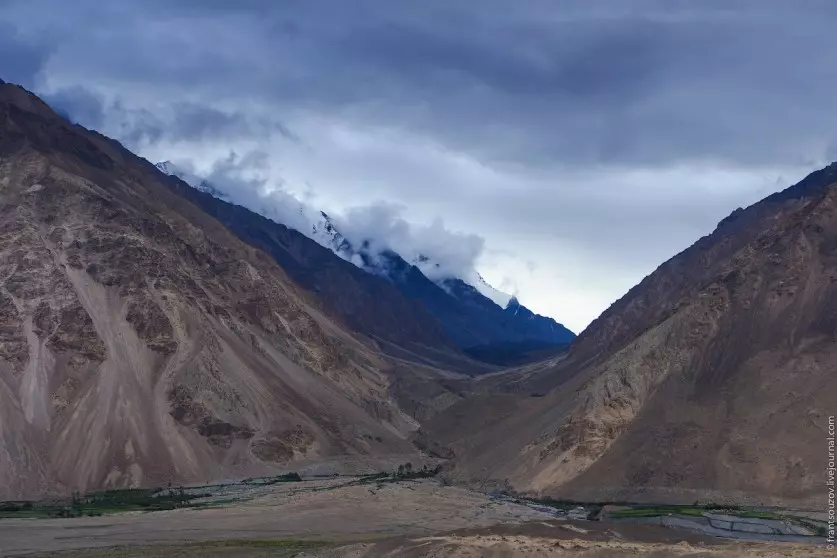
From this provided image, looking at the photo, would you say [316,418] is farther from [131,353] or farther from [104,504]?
[104,504]

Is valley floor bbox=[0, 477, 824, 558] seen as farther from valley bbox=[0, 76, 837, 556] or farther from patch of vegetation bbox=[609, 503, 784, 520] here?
patch of vegetation bbox=[609, 503, 784, 520]

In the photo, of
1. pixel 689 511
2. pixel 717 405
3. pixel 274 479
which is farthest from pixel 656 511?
pixel 274 479

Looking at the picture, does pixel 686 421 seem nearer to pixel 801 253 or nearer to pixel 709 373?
pixel 709 373

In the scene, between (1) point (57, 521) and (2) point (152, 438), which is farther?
(2) point (152, 438)

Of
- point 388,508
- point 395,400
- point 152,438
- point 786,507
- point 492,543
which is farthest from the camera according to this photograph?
point 395,400

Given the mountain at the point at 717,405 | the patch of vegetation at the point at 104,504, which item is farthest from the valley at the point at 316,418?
the patch of vegetation at the point at 104,504

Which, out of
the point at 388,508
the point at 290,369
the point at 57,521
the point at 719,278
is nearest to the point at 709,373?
the point at 719,278

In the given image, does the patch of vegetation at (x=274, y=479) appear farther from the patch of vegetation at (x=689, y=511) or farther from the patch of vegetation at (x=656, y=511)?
the patch of vegetation at (x=689, y=511)
